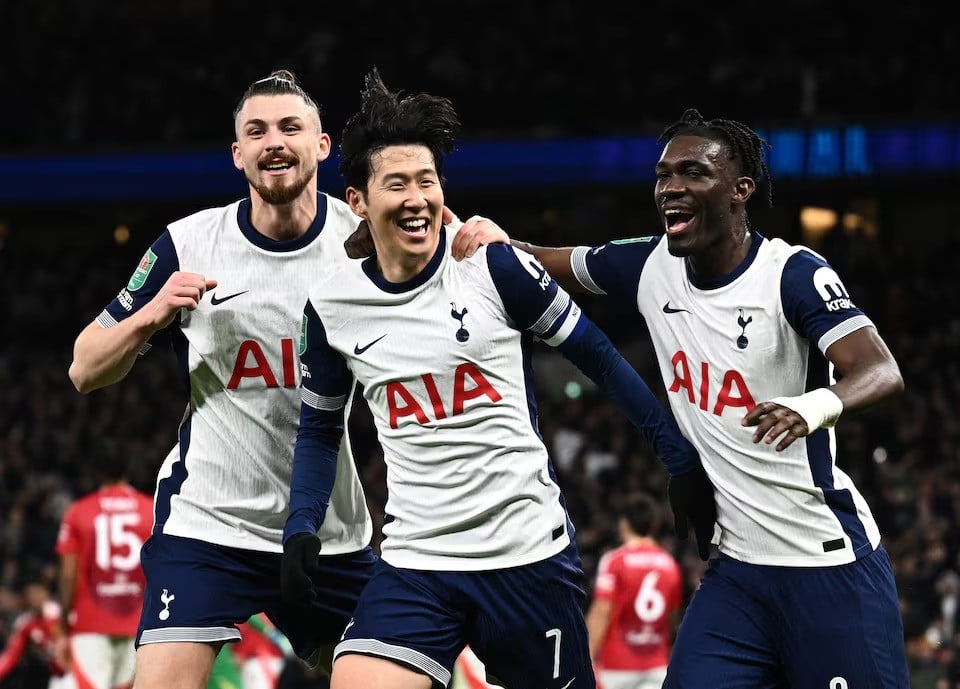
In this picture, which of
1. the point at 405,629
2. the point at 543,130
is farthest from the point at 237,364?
the point at 543,130

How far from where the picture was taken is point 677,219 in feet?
14.4

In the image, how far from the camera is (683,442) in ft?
14.1

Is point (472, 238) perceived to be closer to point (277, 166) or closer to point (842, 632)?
point (277, 166)

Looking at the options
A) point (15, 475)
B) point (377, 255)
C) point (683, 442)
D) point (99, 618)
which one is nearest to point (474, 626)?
point (683, 442)

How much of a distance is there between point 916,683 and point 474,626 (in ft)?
19.3

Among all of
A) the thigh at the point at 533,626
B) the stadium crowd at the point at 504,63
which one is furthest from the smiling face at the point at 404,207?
the stadium crowd at the point at 504,63

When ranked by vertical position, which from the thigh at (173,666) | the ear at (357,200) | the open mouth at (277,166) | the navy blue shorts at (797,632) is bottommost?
the thigh at (173,666)

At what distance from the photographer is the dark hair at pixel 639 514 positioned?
897cm

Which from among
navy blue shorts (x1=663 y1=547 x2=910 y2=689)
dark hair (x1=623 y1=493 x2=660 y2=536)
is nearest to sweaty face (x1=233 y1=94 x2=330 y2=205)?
navy blue shorts (x1=663 y1=547 x2=910 y2=689)

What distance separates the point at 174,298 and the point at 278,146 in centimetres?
62

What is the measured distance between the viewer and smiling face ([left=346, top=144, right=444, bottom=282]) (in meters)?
4.21

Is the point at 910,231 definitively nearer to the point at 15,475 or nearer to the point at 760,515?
the point at 15,475

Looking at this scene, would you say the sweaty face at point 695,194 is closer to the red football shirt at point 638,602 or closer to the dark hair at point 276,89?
the dark hair at point 276,89

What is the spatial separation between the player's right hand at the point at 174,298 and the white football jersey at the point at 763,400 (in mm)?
1488
